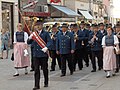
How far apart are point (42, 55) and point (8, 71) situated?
193 inches

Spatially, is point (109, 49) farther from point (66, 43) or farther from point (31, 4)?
point (31, 4)

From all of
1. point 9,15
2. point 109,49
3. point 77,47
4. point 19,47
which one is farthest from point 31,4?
point 109,49

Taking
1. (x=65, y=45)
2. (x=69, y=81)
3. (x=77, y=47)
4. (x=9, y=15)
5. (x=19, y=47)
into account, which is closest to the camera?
(x=69, y=81)

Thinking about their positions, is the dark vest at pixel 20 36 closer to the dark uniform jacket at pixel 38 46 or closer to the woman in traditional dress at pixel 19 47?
the woman in traditional dress at pixel 19 47

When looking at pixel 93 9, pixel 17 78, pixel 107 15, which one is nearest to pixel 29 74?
pixel 17 78

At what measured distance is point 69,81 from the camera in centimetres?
1318

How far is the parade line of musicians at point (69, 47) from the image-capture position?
1191 centimetres

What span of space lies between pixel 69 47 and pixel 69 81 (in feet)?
6.22

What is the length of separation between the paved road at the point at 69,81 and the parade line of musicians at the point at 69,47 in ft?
1.16

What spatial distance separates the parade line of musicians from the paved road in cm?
35

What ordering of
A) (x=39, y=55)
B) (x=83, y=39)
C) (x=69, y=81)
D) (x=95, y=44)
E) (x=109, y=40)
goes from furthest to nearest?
(x=83, y=39) → (x=95, y=44) → (x=109, y=40) → (x=69, y=81) → (x=39, y=55)

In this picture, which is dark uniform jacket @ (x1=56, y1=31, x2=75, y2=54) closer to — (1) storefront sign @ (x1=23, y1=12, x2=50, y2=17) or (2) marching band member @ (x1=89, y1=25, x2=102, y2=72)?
(2) marching band member @ (x1=89, y1=25, x2=102, y2=72)

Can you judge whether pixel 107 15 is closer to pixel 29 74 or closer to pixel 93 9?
pixel 93 9

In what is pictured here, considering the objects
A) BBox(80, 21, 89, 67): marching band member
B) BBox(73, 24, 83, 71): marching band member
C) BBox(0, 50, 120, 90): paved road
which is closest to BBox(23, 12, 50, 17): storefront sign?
BBox(80, 21, 89, 67): marching band member
